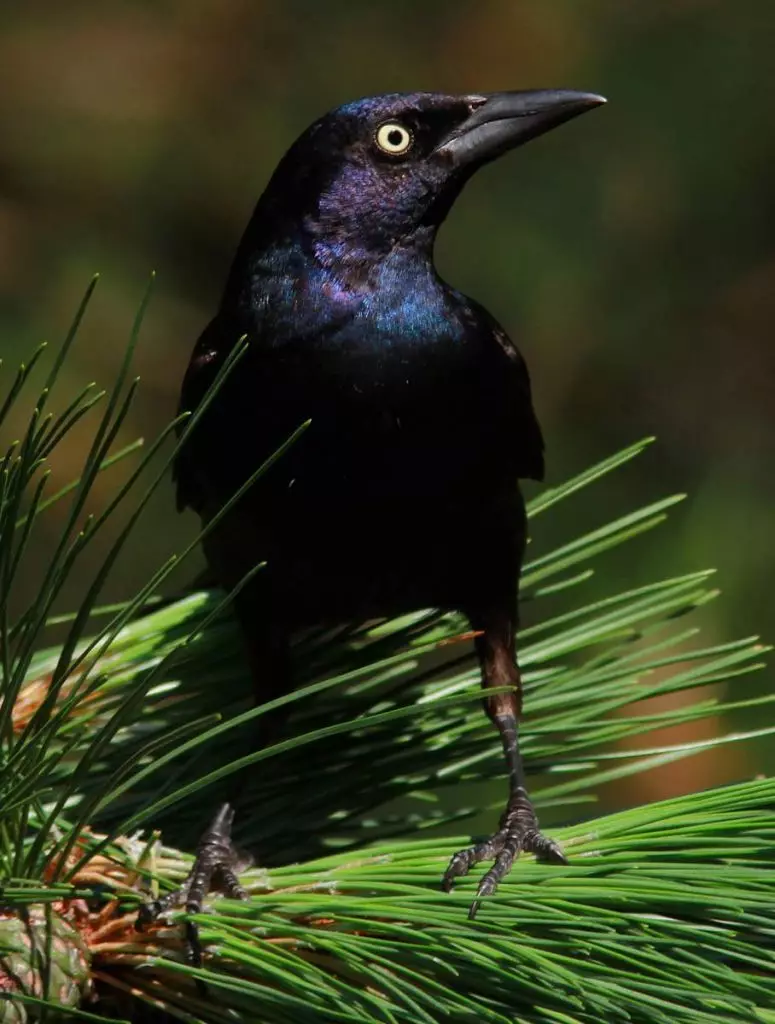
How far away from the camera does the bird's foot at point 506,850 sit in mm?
1285

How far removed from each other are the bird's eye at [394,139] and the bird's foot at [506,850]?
2.99ft

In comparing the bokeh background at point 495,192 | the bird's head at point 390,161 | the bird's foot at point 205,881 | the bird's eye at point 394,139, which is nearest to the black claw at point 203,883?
the bird's foot at point 205,881

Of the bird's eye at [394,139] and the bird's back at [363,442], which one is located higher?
the bird's eye at [394,139]

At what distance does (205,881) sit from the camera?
51.9 inches

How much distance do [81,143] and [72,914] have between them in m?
2.82

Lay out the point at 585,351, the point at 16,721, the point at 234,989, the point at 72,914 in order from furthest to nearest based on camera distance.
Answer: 1. the point at 585,351
2. the point at 16,721
3. the point at 72,914
4. the point at 234,989

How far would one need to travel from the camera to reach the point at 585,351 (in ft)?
11.4

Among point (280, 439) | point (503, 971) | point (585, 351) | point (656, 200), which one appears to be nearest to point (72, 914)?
point (503, 971)

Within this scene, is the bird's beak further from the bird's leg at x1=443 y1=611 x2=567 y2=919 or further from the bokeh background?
the bokeh background

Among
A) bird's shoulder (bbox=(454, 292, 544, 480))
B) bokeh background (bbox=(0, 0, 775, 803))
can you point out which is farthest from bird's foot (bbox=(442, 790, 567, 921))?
bokeh background (bbox=(0, 0, 775, 803))

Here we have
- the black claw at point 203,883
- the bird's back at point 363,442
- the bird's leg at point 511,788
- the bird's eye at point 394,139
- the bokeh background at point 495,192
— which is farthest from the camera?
the bokeh background at point 495,192

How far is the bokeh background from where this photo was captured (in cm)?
339

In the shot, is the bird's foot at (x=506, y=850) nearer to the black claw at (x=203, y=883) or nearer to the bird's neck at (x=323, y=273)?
the black claw at (x=203, y=883)

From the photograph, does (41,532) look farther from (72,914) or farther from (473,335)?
(72,914)
